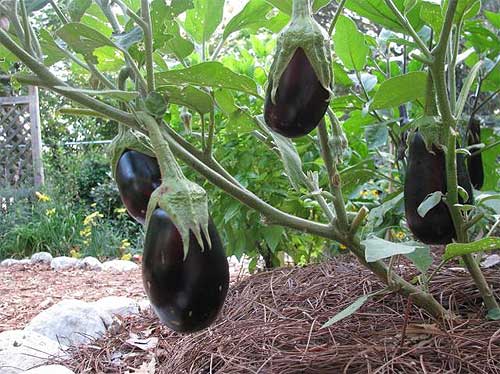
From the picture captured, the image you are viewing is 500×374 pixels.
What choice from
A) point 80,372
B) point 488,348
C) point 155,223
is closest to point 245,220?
point 80,372

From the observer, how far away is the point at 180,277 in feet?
1.45

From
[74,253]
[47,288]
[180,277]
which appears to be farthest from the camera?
[74,253]

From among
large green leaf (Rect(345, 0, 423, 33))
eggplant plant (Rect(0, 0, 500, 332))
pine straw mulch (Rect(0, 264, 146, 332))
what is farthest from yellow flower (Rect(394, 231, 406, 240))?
pine straw mulch (Rect(0, 264, 146, 332))

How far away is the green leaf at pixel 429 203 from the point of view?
0.60m

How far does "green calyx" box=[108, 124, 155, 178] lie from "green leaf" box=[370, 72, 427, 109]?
0.26 metres

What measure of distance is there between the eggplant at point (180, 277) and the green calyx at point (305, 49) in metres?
0.13

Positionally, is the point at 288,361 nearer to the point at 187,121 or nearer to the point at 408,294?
the point at 408,294

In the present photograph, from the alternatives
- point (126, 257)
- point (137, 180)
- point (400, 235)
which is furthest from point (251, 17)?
point (126, 257)

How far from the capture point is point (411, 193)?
0.67m

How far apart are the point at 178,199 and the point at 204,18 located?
1.35 ft

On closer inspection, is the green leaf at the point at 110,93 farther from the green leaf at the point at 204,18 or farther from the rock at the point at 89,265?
the rock at the point at 89,265

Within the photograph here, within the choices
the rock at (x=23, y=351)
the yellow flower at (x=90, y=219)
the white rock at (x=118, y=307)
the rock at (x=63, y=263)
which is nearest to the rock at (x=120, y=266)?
the rock at (x=63, y=263)

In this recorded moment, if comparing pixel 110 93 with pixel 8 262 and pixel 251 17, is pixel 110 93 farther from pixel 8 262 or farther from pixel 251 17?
pixel 8 262

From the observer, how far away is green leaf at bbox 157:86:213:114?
0.56m
